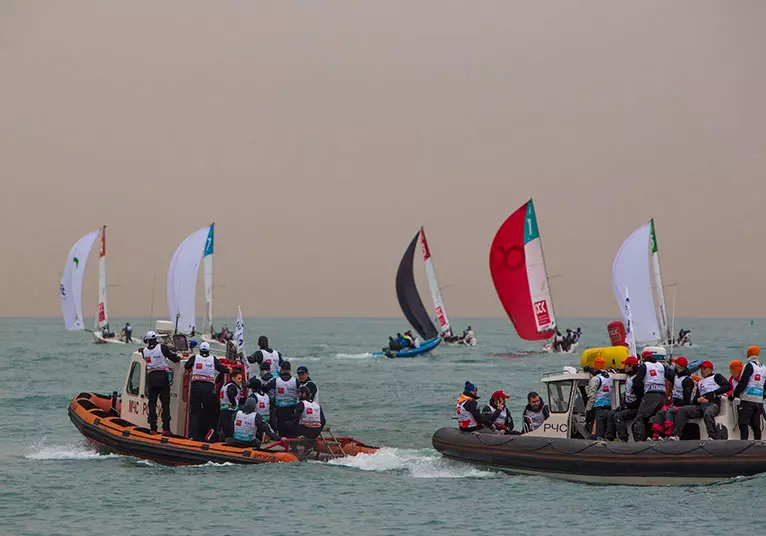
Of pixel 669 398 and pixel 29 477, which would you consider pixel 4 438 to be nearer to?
pixel 29 477

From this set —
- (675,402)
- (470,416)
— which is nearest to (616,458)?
(675,402)

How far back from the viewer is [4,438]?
29859 millimetres

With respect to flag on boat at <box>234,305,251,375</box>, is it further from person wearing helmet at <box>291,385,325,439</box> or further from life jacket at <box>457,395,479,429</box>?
life jacket at <box>457,395,479,429</box>

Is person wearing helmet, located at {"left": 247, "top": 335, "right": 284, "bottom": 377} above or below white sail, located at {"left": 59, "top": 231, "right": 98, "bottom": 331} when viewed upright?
below

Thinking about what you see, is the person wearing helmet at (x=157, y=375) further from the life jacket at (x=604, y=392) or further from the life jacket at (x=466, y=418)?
the life jacket at (x=604, y=392)

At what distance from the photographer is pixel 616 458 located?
19594 mm

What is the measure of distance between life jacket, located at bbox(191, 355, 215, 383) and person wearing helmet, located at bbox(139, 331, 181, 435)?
891 millimetres

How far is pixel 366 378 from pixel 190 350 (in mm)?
33410

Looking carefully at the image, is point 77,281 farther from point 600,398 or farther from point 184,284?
point 600,398

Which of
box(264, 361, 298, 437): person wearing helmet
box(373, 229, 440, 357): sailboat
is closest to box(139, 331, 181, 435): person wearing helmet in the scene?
A: box(264, 361, 298, 437): person wearing helmet

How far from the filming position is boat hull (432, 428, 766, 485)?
18734mm

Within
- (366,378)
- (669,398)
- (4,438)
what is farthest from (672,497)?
(366,378)

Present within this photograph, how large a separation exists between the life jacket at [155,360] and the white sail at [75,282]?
64.1 meters

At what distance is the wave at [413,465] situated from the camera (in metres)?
21.9
